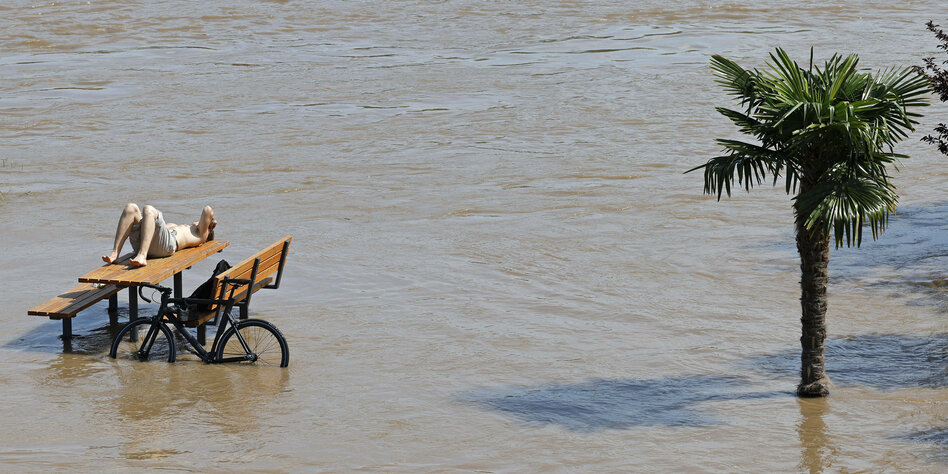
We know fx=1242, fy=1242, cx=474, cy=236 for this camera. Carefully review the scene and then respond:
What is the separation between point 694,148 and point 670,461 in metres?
11.5

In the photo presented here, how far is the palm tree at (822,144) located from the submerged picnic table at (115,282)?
428 centimetres

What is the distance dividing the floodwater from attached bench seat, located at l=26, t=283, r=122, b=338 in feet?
1.04

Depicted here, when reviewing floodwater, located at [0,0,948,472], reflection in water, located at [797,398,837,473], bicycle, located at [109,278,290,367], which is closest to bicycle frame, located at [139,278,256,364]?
bicycle, located at [109,278,290,367]

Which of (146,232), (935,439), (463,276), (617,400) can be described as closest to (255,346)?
(146,232)

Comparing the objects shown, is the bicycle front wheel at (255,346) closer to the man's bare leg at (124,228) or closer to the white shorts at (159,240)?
the white shorts at (159,240)

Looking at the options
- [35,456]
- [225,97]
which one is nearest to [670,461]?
[35,456]

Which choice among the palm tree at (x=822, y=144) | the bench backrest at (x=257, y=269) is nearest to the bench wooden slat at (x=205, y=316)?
the bench backrest at (x=257, y=269)

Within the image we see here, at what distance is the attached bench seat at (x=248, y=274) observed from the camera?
9367 mm

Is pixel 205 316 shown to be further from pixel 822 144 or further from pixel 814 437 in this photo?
pixel 822 144

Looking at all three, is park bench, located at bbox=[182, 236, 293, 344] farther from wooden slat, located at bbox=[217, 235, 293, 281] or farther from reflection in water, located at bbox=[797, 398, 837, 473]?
reflection in water, located at bbox=[797, 398, 837, 473]

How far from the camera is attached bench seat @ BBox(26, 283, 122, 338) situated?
952 centimetres

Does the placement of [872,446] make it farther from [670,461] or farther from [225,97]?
[225,97]

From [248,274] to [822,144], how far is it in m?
4.37

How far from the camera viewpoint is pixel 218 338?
30.9ft
